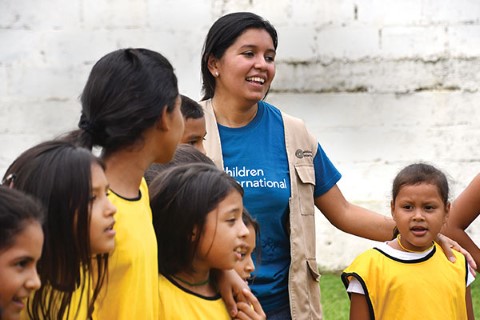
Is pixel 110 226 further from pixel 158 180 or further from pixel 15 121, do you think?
pixel 15 121

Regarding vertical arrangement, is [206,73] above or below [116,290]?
above

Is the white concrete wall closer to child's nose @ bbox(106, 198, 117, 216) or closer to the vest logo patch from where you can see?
the vest logo patch

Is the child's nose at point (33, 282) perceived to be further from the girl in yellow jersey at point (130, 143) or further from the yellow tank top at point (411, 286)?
the yellow tank top at point (411, 286)

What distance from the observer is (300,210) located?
3.82 m

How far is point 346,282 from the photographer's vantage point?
3801 mm

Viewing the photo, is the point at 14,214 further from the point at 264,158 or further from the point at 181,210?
the point at 264,158

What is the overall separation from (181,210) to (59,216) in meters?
0.57

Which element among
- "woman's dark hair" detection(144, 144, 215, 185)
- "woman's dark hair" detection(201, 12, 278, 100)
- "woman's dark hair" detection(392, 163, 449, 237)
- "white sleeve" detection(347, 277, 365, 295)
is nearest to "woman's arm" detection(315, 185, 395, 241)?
"woman's dark hair" detection(392, 163, 449, 237)

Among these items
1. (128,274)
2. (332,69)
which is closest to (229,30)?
(128,274)

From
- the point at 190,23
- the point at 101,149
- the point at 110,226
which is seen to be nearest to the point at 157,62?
the point at 101,149

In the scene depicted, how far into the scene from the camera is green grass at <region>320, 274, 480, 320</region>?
243 inches

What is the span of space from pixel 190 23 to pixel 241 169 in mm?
3385

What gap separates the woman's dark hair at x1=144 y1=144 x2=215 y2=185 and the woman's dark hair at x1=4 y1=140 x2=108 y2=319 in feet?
2.43

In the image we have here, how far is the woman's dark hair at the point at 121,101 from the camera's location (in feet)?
8.61
